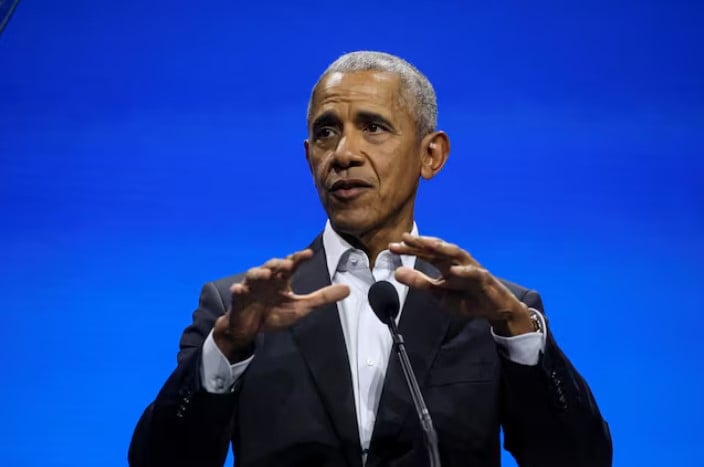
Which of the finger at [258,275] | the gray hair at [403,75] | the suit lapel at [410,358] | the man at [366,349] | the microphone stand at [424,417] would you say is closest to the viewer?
the microphone stand at [424,417]

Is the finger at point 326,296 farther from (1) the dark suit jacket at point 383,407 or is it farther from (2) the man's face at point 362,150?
(2) the man's face at point 362,150

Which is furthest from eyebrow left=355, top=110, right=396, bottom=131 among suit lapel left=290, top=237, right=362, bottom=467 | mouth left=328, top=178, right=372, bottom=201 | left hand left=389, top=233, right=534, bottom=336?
left hand left=389, top=233, right=534, bottom=336

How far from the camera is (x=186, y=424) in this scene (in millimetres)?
1480

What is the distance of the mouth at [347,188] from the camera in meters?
1.74

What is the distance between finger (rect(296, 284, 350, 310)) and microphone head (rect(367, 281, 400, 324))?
58 mm

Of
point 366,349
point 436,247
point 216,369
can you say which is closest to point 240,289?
point 216,369

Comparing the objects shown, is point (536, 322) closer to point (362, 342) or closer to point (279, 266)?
point (362, 342)

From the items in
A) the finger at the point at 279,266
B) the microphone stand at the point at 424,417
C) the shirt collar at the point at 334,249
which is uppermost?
the shirt collar at the point at 334,249

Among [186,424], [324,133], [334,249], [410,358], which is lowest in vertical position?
[186,424]

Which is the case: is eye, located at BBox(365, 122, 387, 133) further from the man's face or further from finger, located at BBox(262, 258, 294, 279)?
finger, located at BBox(262, 258, 294, 279)

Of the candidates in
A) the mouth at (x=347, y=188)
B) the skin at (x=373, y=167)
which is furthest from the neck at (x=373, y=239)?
the mouth at (x=347, y=188)

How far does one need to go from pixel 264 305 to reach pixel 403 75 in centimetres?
67

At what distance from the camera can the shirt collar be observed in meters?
1.82

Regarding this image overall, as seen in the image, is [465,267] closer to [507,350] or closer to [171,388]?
[507,350]
